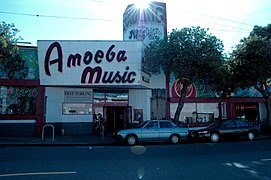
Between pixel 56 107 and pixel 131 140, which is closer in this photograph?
pixel 131 140

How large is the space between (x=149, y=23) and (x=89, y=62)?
887 cm

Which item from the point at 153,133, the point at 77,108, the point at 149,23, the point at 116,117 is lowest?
the point at 153,133

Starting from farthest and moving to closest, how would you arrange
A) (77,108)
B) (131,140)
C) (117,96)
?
(117,96), (77,108), (131,140)

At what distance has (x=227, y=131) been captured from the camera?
17703 millimetres

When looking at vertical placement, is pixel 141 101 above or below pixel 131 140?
above

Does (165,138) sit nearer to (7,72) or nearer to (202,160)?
(202,160)

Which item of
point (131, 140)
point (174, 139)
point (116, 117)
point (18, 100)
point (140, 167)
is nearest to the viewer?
point (140, 167)

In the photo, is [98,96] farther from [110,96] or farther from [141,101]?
[141,101]

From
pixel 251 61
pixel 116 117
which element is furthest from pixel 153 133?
pixel 251 61

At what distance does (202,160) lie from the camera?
9.84m

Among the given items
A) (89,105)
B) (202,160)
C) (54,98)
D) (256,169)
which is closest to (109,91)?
(89,105)

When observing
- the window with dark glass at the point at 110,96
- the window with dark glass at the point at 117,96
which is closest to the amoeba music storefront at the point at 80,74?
the window with dark glass at the point at 110,96

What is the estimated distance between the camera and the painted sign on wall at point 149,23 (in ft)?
83.1

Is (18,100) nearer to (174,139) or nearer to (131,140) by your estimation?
(131,140)
